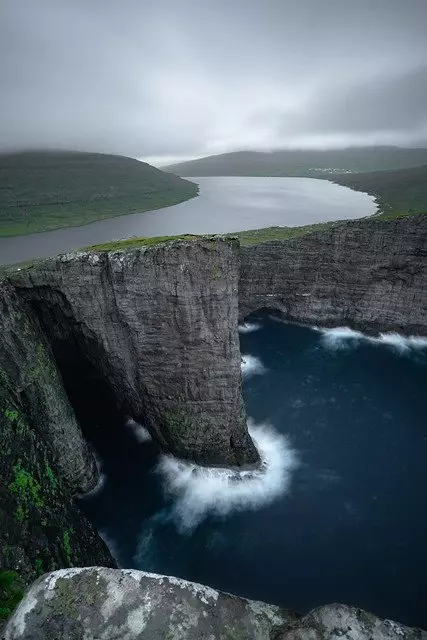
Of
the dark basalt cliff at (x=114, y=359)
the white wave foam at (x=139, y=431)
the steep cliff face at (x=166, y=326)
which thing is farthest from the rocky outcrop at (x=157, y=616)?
the white wave foam at (x=139, y=431)

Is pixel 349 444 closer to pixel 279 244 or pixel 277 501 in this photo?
pixel 277 501

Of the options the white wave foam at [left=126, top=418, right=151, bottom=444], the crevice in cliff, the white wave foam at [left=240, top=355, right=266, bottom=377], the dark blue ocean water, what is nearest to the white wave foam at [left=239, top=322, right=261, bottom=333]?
the white wave foam at [left=240, top=355, right=266, bottom=377]

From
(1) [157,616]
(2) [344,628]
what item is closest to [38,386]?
(1) [157,616]

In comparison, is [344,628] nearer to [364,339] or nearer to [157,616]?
[157,616]

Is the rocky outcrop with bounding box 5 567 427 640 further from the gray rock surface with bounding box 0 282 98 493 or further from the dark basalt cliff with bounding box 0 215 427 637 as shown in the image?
the gray rock surface with bounding box 0 282 98 493

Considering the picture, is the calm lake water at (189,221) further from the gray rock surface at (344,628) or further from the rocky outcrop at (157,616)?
the gray rock surface at (344,628)
